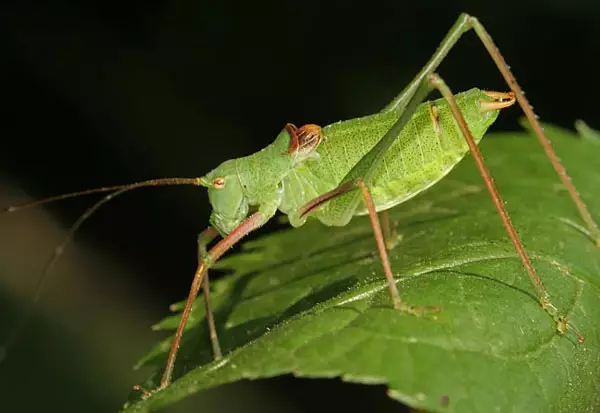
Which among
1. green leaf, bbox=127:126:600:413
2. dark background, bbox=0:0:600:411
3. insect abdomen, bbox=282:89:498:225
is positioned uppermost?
dark background, bbox=0:0:600:411

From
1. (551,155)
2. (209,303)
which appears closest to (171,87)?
(209,303)

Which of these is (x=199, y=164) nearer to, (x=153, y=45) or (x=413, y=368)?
(x=153, y=45)

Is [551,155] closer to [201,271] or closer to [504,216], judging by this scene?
[504,216]

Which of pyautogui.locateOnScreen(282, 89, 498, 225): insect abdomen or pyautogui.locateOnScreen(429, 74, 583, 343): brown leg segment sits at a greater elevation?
pyautogui.locateOnScreen(282, 89, 498, 225): insect abdomen

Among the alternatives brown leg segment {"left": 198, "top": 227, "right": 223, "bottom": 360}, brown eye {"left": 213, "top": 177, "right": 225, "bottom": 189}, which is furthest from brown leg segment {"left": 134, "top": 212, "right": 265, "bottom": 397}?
brown eye {"left": 213, "top": 177, "right": 225, "bottom": 189}

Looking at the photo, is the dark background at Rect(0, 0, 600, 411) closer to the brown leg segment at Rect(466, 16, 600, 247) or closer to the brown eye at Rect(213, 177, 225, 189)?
the brown eye at Rect(213, 177, 225, 189)

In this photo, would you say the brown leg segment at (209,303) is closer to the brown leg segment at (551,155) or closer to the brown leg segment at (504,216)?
the brown leg segment at (504,216)

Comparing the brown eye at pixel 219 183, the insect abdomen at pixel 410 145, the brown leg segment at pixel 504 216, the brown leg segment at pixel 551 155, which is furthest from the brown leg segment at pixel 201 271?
the brown leg segment at pixel 551 155
